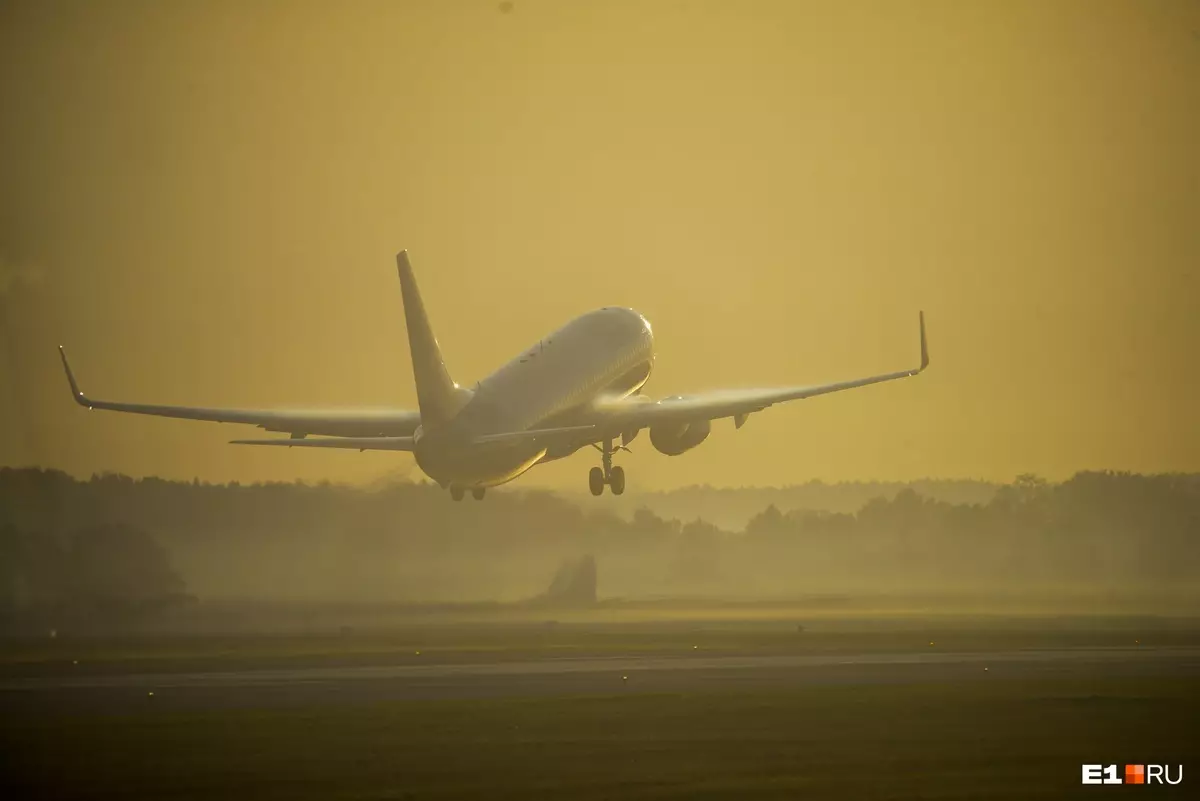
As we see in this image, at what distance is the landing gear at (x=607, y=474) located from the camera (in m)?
82.1

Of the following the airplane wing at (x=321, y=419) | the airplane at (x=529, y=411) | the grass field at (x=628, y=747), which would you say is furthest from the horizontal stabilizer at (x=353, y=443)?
the grass field at (x=628, y=747)

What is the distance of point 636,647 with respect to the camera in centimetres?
7688

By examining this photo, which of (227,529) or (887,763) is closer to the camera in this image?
(887,763)

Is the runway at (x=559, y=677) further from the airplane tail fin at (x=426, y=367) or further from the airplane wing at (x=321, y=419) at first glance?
the airplane wing at (x=321, y=419)

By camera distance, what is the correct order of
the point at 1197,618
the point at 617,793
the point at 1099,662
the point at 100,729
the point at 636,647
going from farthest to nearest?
the point at 1197,618 → the point at 636,647 → the point at 1099,662 → the point at 100,729 → the point at 617,793

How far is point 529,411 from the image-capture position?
7338 cm

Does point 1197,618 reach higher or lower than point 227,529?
lower

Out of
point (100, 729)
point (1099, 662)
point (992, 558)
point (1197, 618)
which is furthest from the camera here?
point (992, 558)

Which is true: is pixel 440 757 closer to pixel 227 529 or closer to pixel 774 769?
pixel 774 769

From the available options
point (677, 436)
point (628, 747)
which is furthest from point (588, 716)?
point (677, 436)

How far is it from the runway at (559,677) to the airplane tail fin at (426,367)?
9.46m

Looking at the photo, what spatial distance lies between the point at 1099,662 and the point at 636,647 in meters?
18.7

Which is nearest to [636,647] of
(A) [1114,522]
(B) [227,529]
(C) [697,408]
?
(C) [697,408]

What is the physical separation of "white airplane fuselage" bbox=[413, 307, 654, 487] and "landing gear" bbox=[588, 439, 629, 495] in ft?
8.22
